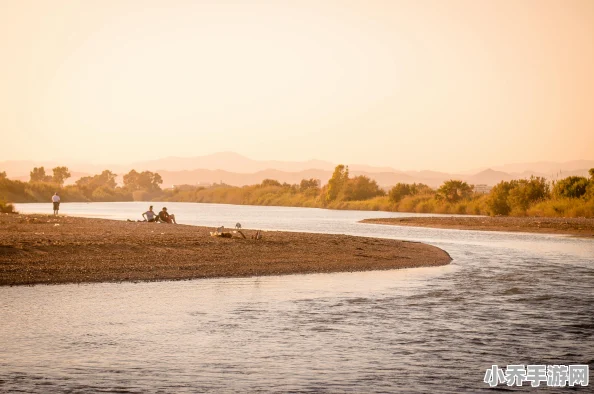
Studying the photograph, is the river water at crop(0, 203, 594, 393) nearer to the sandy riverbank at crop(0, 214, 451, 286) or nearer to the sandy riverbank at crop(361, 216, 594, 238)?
the sandy riverbank at crop(0, 214, 451, 286)

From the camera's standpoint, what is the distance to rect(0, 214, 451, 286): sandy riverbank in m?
24.7

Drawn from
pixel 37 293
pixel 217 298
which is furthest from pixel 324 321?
pixel 37 293

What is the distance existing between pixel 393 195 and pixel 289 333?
324 feet

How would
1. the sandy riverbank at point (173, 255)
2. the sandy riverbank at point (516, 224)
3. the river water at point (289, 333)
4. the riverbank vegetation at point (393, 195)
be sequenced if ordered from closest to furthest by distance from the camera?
the river water at point (289, 333) → the sandy riverbank at point (173, 255) → the sandy riverbank at point (516, 224) → the riverbank vegetation at point (393, 195)

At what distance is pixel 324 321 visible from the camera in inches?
679

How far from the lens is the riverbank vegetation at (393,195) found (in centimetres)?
7675

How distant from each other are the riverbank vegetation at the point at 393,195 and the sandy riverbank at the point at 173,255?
42882mm

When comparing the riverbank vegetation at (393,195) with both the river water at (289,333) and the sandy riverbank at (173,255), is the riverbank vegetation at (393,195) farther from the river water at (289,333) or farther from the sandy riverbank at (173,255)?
the river water at (289,333)

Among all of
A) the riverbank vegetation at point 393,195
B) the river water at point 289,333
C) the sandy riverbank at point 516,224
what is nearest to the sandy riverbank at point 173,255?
the river water at point 289,333

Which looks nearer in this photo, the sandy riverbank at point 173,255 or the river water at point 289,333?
the river water at point 289,333

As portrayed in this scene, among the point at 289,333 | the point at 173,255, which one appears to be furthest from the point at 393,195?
the point at 289,333

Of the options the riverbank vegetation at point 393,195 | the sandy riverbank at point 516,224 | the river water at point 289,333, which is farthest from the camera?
the riverbank vegetation at point 393,195

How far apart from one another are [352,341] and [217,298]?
664 centimetres

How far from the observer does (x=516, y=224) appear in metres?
64.1
